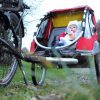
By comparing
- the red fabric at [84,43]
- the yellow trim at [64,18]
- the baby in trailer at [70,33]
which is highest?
the yellow trim at [64,18]

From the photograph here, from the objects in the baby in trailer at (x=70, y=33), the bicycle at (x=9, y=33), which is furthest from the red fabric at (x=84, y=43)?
the bicycle at (x=9, y=33)

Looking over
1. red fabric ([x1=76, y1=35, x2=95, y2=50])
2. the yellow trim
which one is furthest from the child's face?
red fabric ([x1=76, y1=35, x2=95, y2=50])

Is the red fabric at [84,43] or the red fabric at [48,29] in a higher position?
the red fabric at [48,29]

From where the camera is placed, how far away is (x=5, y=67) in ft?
17.1

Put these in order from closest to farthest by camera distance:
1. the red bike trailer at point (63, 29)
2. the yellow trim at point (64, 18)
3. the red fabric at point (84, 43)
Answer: the red bike trailer at point (63, 29)
the red fabric at point (84, 43)
the yellow trim at point (64, 18)

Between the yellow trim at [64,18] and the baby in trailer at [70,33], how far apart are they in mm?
227

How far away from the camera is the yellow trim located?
10125 mm

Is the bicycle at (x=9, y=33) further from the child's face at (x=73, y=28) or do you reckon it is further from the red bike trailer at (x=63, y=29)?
the child's face at (x=73, y=28)

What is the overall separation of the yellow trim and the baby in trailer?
0.74ft

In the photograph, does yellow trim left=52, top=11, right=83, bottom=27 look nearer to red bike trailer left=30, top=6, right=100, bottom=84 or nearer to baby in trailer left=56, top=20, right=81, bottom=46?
red bike trailer left=30, top=6, right=100, bottom=84

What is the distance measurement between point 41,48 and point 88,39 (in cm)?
104

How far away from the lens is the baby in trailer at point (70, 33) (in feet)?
30.0

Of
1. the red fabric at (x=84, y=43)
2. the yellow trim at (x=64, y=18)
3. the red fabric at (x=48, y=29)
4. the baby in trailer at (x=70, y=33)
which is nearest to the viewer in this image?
the red fabric at (x=84, y=43)

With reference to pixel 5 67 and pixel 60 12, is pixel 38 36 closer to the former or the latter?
pixel 60 12
